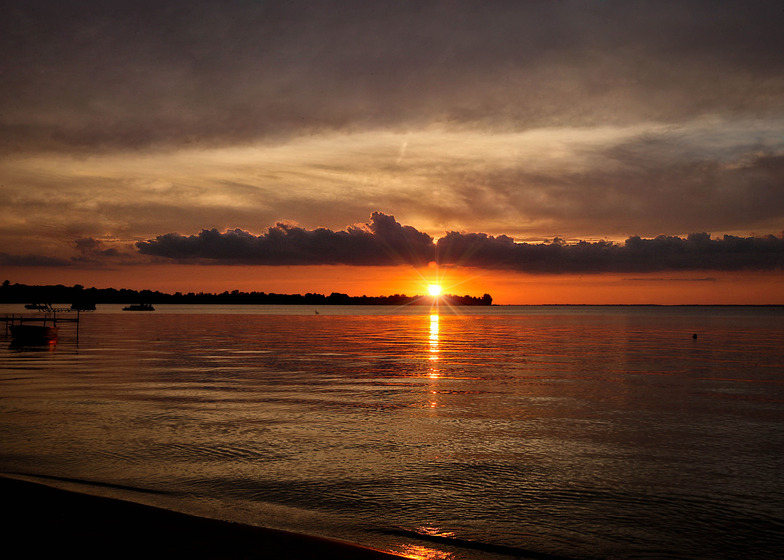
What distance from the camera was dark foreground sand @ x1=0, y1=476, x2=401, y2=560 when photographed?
8.59 metres

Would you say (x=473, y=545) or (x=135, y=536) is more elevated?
(x=135, y=536)

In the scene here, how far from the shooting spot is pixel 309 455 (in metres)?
16.4

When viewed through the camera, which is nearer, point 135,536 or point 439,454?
point 135,536

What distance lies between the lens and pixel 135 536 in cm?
927

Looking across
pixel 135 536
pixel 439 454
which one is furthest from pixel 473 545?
pixel 439 454

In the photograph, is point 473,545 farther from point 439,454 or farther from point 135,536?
point 439,454

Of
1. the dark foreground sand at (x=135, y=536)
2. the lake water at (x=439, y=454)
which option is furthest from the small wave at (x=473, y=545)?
the dark foreground sand at (x=135, y=536)

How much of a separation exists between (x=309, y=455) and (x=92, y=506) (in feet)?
21.2

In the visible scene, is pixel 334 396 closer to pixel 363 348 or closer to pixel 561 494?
pixel 561 494

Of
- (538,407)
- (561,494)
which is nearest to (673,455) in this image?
(561,494)

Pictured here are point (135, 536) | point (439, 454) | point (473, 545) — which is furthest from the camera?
point (439, 454)

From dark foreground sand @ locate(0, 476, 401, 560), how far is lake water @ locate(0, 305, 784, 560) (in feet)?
4.04

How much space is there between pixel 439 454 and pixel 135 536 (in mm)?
9274

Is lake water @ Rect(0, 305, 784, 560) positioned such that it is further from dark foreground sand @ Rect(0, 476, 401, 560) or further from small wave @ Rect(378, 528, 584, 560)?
dark foreground sand @ Rect(0, 476, 401, 560)
